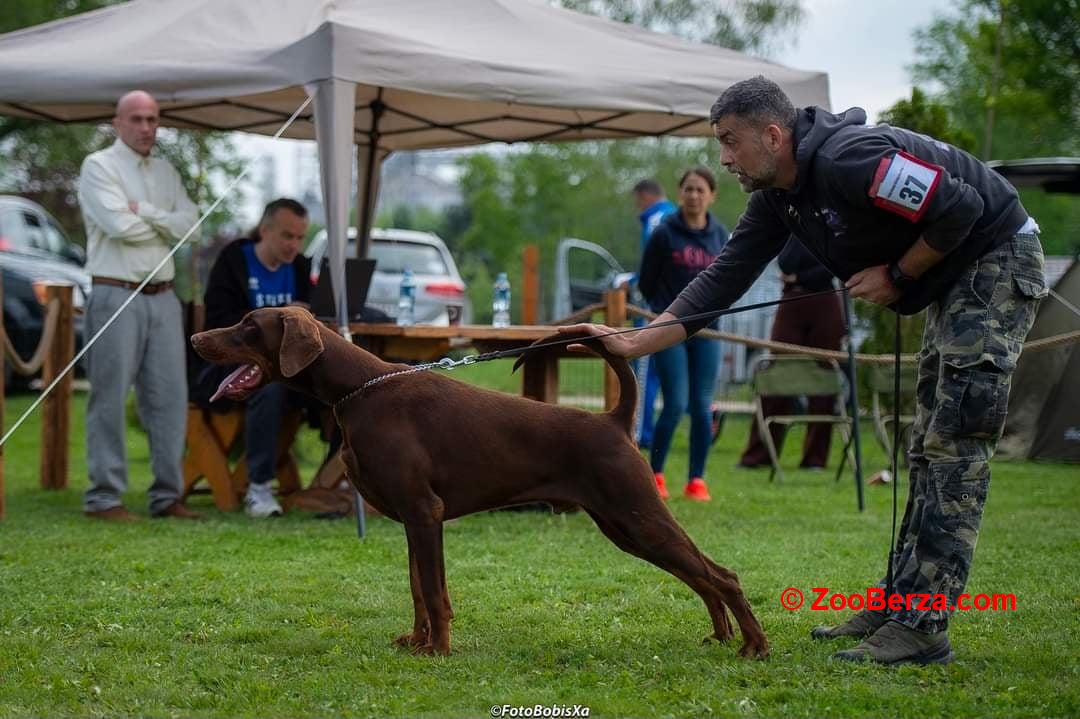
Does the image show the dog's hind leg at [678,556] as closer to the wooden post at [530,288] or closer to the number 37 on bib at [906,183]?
the number 37 on bib at [906,183]

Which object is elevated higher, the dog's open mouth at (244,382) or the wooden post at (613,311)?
the wooden post at (613,311)

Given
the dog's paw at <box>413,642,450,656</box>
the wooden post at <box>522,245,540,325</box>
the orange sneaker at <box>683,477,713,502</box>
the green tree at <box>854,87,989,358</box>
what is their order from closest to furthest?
1. the dog's paw at <box>413,642,450,656</box>
2. the orange sneaker at <box>683,477,713,502</box>
3. the green tree at <box>854,87,989,358</box>
4. the wooden post at <box>522,245,540,325</box>

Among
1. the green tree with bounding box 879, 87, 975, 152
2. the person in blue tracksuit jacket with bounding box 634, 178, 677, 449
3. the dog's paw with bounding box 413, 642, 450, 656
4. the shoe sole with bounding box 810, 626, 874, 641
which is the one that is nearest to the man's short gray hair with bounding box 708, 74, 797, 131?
the shoe sole with bounding box 810, 626, 874, 641

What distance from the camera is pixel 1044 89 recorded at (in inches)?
567

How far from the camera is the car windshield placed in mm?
16781

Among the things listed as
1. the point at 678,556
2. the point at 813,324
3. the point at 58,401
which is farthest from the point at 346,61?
the point at 813,324

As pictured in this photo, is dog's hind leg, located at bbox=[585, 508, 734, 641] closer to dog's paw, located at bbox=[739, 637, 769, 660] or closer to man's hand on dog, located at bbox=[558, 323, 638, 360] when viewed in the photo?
dog's paw, located at bbox=[739, 637, 769, 660]

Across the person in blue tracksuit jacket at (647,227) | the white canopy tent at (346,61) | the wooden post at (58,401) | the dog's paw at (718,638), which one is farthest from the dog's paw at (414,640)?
the person in blue tracksuit jacket at (647,227)

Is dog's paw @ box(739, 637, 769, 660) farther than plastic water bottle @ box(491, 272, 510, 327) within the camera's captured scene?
No

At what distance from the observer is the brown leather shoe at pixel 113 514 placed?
24.5 ft

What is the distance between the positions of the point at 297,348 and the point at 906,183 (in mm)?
2137

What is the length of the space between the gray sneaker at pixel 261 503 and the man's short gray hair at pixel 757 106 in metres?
4.68

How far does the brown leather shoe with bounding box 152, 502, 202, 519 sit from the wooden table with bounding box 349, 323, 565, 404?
1.49 meters

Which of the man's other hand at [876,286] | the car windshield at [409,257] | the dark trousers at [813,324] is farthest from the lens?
the car windshield at [409,257]
